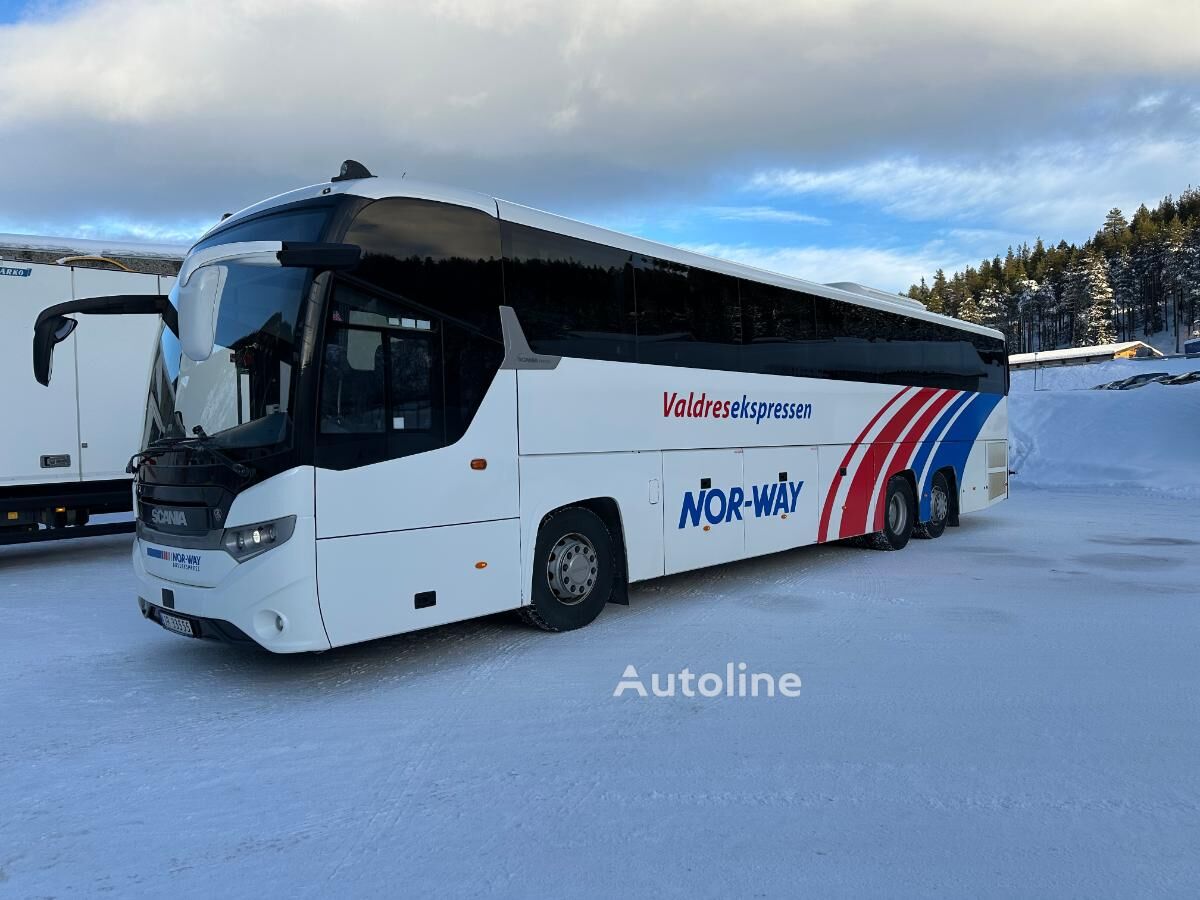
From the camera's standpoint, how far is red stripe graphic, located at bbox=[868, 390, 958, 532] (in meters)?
11.5

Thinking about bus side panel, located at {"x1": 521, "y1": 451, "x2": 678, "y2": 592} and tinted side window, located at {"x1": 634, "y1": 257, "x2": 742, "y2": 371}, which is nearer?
bus side panel, located at {"x1": 521, "y1": 451, "x2": 678, "y2": 592}

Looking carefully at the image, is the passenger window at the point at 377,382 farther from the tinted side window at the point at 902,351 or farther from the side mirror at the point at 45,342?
the tinted side window at the point at 902,351

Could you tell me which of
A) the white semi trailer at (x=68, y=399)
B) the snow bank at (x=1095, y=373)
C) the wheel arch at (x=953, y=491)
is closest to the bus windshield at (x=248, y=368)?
the white semi trailer at (x=68, y=399)

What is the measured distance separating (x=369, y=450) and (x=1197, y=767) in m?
4.83

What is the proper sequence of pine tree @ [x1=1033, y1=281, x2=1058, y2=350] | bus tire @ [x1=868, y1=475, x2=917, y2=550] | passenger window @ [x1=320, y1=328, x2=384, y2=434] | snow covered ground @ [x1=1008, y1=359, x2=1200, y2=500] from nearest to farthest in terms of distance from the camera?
1. passenger window @ [x1=320, y1=328, x2=384, y2=434]
2. bus tire @ [x1=868, y1=475, x2=917, y2=550]
3. snow covered ground @ [x1=1008, y1=359, x2=1200, y2=500]
4. pine tree @ [x1=1033, y1=281, x2=1058, y2=350]

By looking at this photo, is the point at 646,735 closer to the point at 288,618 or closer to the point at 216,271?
the point at 288,618

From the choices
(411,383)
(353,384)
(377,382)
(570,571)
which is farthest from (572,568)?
(353,384)

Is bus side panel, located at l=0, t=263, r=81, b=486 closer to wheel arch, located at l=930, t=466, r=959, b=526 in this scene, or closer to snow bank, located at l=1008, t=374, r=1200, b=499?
wheel arch, located at l=930, t=466, r=959, b=526

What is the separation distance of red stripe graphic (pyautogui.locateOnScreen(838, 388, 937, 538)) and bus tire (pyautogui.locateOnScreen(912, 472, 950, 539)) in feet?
4.97

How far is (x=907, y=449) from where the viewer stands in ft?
40.1

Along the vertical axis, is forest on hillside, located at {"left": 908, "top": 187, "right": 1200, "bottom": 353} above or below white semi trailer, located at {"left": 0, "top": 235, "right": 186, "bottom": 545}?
above

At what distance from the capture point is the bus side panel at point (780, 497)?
911 cm

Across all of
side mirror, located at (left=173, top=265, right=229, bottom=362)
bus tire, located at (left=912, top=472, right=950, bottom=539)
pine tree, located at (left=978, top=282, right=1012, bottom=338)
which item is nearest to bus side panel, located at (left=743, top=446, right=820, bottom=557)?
bus tire, located at (left=912, top=472, right=950, bottom=539)

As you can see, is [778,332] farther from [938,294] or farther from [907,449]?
[938,294]
